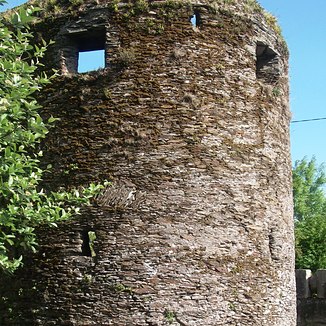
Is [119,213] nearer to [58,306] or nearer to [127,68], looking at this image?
[58,306]

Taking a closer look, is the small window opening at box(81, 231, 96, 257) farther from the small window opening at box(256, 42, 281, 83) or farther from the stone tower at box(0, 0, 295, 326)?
the small window opening at box(256, 42, 281, 83)

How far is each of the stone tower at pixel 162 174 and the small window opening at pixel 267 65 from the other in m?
0.51

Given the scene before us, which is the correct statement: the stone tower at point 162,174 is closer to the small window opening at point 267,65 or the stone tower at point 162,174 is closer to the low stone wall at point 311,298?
the small window opening at point 267,65

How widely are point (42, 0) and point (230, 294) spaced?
16.3 ft

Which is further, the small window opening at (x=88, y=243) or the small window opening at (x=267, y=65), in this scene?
the small window opening at (x=267, y=65)

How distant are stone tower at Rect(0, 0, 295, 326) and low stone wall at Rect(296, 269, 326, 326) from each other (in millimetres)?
2845

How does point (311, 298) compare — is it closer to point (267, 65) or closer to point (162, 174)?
point (267, 65)

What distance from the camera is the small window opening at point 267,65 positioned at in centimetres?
947

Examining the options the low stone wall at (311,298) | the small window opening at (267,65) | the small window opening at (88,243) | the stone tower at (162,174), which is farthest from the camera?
the low stone wall at (311,298)

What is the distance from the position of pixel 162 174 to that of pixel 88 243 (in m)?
1.27

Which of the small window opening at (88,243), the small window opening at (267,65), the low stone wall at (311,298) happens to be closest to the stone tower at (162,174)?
the small window opening at (88,243)

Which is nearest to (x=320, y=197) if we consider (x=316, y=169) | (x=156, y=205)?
(x=316, y=169)

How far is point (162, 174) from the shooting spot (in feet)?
26.1

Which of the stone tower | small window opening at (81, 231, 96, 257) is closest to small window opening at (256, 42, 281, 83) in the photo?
the stone tower
